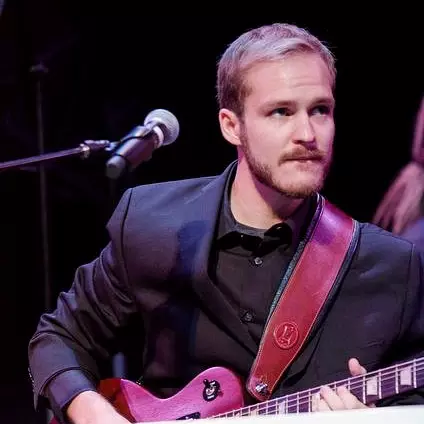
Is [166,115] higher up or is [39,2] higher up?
[39,2]

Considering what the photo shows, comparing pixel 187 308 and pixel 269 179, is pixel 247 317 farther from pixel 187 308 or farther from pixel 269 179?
pixel 269 179

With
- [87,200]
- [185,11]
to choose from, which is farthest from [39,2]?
[87,200]

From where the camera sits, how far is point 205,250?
240 centimetres

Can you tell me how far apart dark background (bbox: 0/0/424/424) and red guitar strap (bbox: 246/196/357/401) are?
188cm

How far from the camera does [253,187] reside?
246 cm

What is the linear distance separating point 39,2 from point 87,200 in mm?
1047

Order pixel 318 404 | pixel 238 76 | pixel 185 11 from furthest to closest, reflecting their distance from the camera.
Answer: pixel 185 11, pixel 238 76, pixel 318 404

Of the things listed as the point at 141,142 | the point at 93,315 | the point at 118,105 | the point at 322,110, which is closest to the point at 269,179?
the point at 322,110

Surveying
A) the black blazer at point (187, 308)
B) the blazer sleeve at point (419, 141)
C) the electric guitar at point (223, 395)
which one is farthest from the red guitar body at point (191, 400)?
the blazer sleeve at point (419, 141)

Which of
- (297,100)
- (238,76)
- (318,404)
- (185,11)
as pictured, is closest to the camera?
(318,404)

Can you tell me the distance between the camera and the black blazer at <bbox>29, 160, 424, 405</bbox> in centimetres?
229

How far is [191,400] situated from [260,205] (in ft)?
1.96

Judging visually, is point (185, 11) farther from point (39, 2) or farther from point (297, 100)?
point (297, 100)

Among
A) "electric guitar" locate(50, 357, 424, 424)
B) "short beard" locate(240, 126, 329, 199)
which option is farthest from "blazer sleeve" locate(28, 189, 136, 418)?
"short beard" locate(240, 126, 329, 199)
